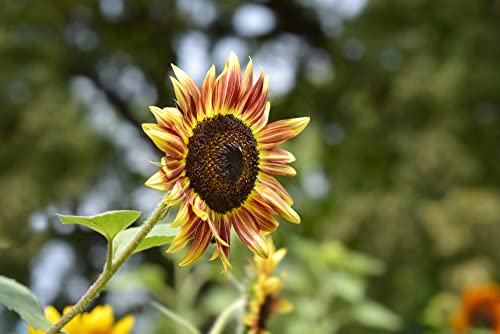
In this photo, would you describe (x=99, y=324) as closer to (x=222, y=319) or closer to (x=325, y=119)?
(x=222, y=319)

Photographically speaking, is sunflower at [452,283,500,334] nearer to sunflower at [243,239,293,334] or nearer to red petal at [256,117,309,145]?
sunflower at [243,239,293,334]

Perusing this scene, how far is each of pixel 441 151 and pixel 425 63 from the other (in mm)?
391

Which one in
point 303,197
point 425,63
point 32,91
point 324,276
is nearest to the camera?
point 324,276

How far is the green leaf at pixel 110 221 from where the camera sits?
1.09ft

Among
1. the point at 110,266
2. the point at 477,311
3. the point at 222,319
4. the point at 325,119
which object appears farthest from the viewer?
the point at 325,119

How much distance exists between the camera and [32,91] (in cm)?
339

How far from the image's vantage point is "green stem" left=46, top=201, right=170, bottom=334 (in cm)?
31

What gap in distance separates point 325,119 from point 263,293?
3.03 m

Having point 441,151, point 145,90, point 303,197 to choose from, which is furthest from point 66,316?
point 145,90

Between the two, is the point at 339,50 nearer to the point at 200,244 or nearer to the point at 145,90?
the point at 145,90

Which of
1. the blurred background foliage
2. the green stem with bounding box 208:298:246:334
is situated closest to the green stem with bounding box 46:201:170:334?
the green stem with bounding box 208:298:246:334

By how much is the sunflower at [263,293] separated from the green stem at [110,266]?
0.67 feet

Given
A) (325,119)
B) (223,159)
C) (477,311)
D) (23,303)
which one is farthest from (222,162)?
(325,119)

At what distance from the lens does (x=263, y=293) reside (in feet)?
1.79
